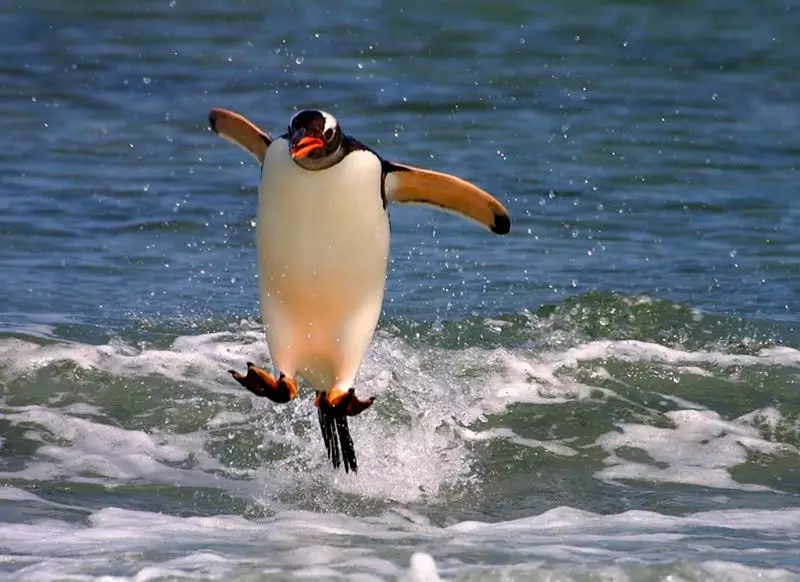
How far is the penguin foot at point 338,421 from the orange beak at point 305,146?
0.80m

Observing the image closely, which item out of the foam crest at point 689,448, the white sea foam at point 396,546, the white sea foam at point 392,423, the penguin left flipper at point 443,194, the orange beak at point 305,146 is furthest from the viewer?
the foam crest at point 689,448

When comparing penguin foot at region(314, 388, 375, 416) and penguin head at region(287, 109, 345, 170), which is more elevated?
penguin head at region(287, 109, 345, 170)

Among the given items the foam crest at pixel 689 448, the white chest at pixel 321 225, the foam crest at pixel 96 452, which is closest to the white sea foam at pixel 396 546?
the foam crest at pixel 96 452

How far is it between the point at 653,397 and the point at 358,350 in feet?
6.22

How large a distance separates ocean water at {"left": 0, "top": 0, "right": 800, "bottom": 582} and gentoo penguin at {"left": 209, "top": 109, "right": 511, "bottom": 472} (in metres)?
0.46

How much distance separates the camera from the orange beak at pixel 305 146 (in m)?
5.29

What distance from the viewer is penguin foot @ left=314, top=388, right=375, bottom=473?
5633 millimetres

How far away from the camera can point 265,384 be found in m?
5.54

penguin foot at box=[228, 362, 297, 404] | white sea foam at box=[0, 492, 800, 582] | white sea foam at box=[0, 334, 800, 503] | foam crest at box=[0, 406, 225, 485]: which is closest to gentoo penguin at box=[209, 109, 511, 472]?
penguin foot at box=[228, 362, 297, 404]

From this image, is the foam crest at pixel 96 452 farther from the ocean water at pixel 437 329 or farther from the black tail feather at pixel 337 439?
the black tail feather at pixel 337 439

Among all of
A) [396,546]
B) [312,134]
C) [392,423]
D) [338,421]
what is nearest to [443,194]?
[312,134]

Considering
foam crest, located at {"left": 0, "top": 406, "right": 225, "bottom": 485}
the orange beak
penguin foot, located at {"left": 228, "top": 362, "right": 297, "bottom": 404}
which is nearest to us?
the orange beak

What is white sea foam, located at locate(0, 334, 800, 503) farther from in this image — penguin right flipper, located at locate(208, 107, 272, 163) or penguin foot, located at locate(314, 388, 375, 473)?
penguin right flipper, located at locate(208, 107, 272, 163)

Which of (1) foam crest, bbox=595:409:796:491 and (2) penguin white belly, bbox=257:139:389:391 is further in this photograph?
(1) foam crest, bbox=595:409:796:491
